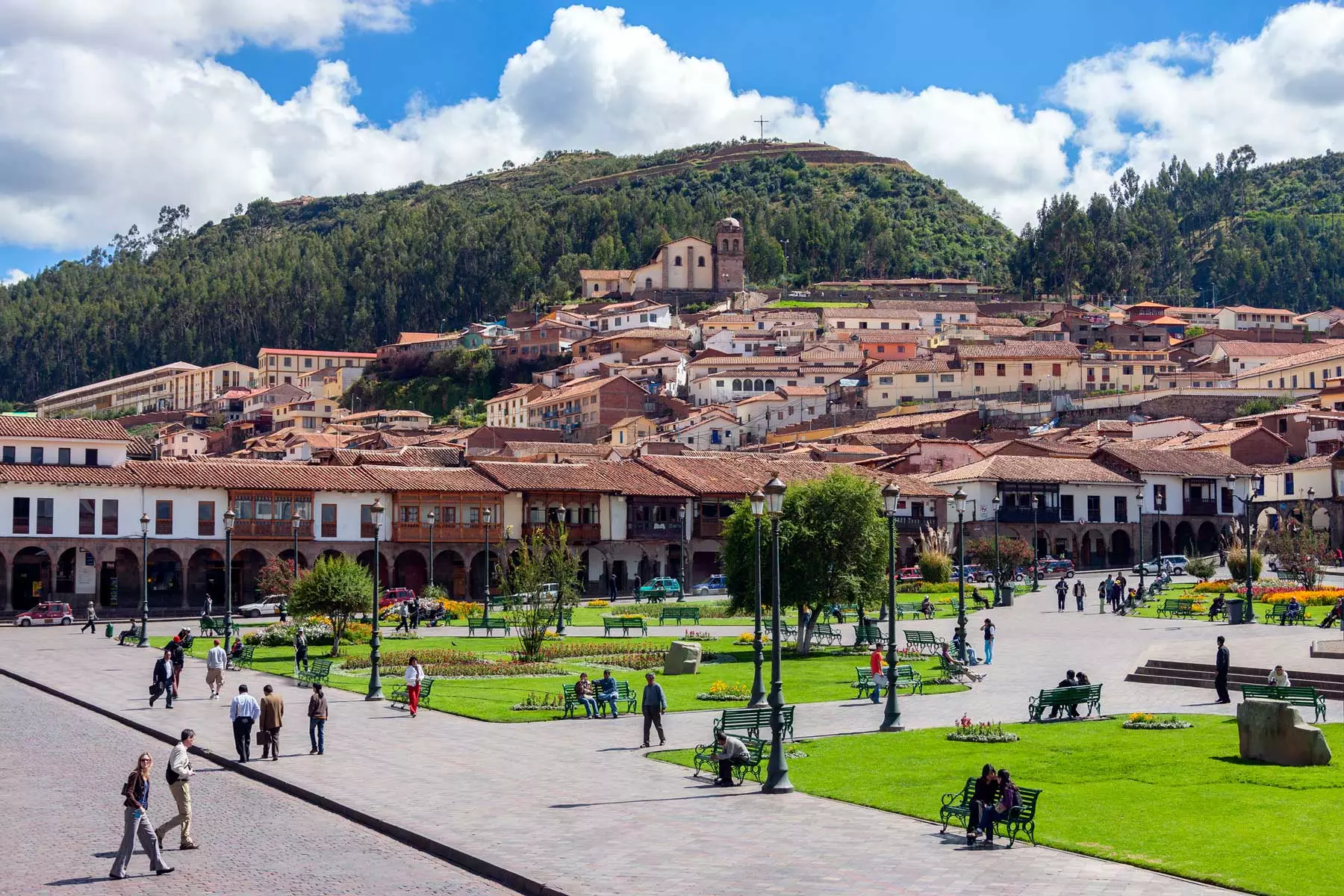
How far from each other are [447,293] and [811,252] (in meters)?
39.6

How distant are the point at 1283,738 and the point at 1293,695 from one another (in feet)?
15.0

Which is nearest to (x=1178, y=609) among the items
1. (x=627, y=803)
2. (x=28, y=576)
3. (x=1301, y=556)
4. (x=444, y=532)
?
(x=1301, y=556)

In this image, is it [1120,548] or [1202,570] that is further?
[1120,548]

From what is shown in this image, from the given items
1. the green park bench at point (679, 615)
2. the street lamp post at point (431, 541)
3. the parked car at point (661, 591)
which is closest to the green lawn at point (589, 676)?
the green park bench at point (679, 615)

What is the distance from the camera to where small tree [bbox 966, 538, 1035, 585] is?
2388 inches

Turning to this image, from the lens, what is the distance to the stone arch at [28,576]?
61625mm

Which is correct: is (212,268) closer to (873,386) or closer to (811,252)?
(811,252)

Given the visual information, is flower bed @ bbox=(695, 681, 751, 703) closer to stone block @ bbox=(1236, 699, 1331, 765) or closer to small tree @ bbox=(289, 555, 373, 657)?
stone block @ bbox=(1236, 699, 1331, 765)

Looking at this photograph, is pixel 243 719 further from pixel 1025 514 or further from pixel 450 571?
pixel 1025 514

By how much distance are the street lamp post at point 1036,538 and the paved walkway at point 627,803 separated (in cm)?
2912

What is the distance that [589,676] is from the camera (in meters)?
35.0

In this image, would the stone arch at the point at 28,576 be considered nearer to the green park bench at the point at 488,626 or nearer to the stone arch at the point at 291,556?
the stone arch at the point at 291,556

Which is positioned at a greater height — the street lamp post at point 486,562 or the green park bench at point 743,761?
the street lamp post at point 486,562

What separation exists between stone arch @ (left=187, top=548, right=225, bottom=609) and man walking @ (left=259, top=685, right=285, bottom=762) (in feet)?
142
